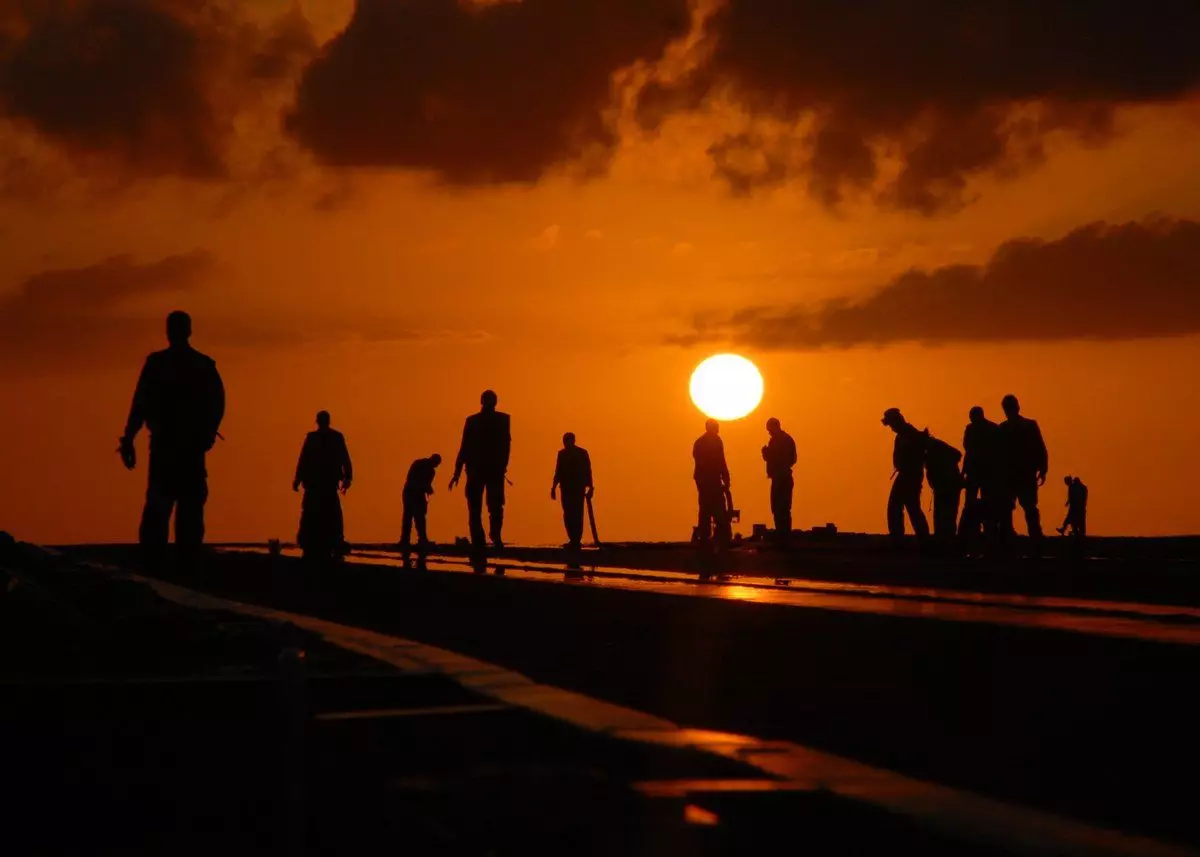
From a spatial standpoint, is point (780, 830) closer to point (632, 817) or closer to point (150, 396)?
point (632, 817)

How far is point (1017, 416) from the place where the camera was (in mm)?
32031

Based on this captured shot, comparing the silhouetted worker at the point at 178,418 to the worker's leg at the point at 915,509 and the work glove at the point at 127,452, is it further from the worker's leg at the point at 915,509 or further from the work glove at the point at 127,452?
the worker's leg at the point at 915,509

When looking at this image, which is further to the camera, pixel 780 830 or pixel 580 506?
pixel 580 506

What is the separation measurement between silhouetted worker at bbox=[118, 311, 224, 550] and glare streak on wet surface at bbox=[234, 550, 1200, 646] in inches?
167

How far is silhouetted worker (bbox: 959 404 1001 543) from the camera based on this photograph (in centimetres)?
3238

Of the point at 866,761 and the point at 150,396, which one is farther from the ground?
the point at 150,396

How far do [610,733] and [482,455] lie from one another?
23614 mm

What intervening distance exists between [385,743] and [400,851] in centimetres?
226

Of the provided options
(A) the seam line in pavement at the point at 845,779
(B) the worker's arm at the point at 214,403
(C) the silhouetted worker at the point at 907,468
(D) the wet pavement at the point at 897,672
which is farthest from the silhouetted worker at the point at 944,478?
(A) the seam line in pavement at the point at 845,779

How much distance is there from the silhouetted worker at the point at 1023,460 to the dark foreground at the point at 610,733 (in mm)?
15414

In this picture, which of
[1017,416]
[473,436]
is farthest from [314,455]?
[1017,416]

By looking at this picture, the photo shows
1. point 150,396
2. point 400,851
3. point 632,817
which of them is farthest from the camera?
point 150,396

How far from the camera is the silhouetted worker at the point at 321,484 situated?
102 feet

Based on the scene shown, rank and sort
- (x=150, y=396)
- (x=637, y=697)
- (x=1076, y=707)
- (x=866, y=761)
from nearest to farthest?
(x=866, y=761) < (x=1076, y=707) < (x=637, y=697) < (x=150, y=396)
